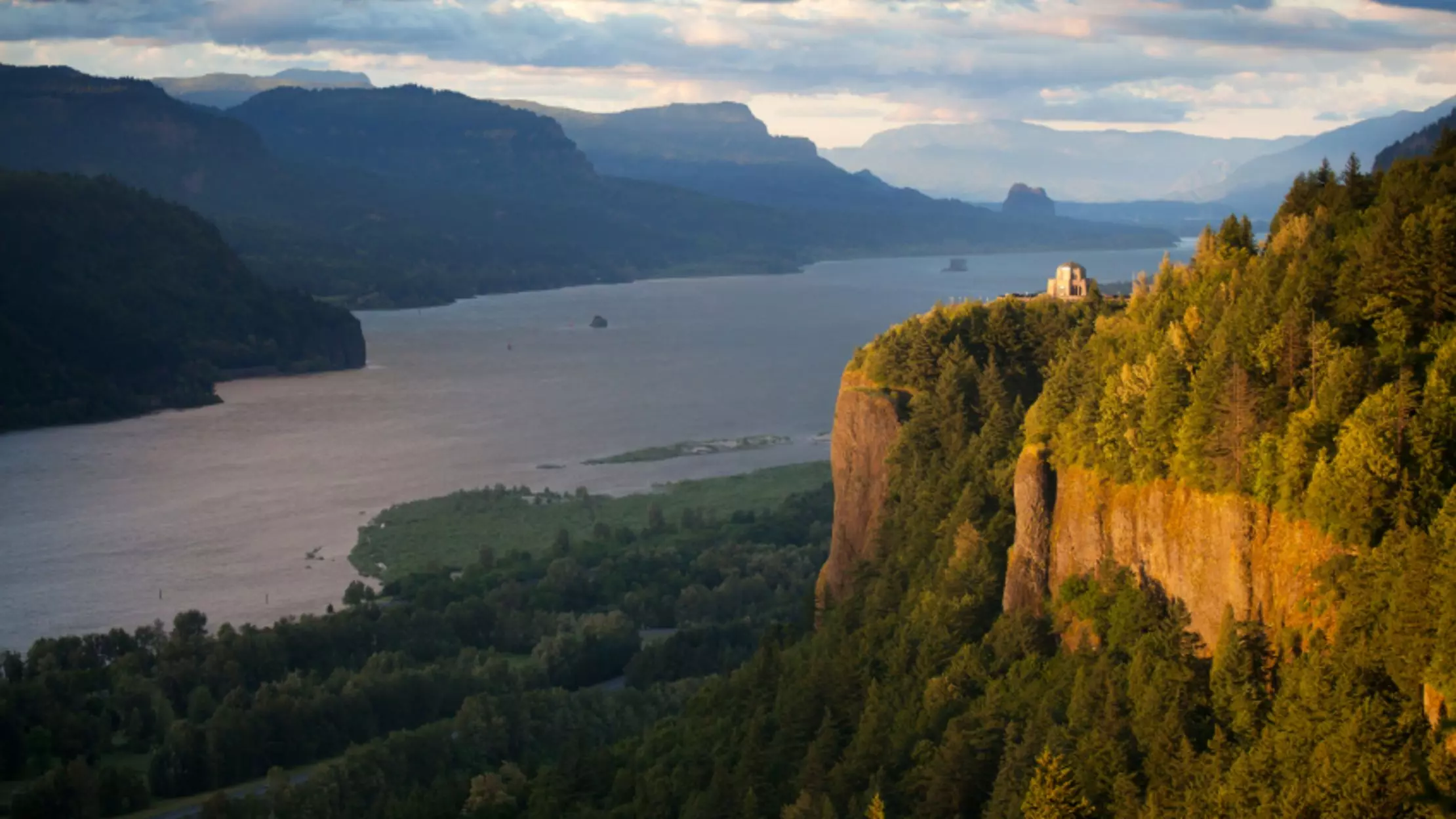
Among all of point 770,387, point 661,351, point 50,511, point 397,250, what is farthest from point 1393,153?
point 397,250

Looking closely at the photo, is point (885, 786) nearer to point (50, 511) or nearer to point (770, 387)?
point (50, 511)

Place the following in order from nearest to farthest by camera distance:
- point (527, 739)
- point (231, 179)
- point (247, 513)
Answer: point (527, 739) → point (247, 513) → point (231, 179)

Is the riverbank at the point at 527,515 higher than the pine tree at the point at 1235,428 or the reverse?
the reverse

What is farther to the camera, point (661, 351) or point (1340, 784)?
point (661, 351)

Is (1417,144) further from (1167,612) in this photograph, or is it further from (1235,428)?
(1235,428)

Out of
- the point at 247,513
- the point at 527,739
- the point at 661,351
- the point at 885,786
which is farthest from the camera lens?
the point at 661,351

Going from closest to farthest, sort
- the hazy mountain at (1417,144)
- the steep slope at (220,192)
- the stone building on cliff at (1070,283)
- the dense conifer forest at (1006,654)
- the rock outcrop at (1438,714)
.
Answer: the rock outcrop at (1438,714)
the dense conifer forest at (1006,654)
the stone building on cliff at (1070,283)
the hazy mountain at (1417,144)
the steep slope at (220,192)

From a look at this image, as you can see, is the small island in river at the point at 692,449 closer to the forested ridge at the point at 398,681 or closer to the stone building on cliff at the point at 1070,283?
the forested ridge at the point at 398,681


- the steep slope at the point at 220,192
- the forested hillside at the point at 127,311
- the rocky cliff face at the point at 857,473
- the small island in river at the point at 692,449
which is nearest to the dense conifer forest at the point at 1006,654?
the rocky cliff face at the point at 857,473
